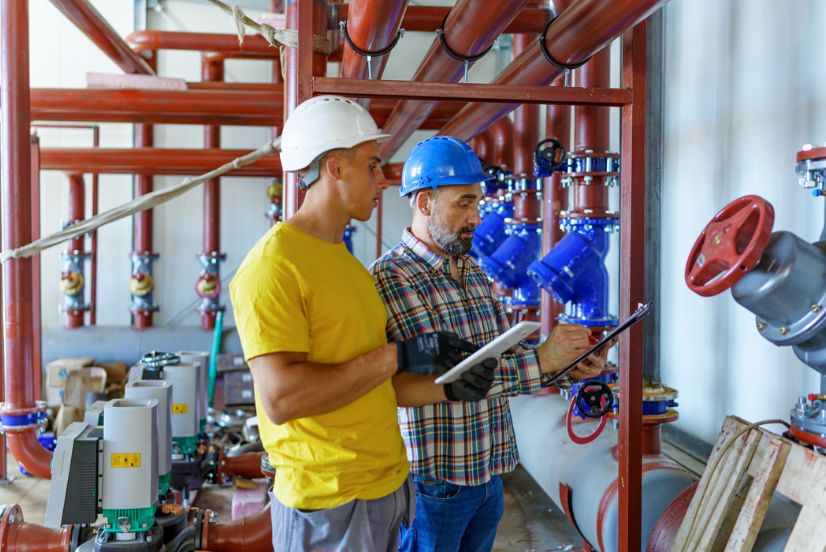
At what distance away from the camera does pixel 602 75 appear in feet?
10.7

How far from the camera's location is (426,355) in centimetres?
150

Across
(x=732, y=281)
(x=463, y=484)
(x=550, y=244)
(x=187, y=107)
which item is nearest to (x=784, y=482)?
(x=732, y=281)

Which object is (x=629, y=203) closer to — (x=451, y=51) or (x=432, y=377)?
(x=451, y=51)

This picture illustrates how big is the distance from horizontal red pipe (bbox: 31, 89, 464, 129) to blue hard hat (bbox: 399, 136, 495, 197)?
9.86ft

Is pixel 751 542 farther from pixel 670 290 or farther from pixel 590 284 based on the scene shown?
pixel 670 290

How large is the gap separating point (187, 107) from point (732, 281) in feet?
12.6

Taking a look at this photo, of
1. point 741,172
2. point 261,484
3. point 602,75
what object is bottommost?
point 261,484

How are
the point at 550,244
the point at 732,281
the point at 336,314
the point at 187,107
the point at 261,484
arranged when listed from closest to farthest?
the point at 336,314 < the point at 732,281 < the point at 550,244 < the point at 261,484 < the point at 187,107

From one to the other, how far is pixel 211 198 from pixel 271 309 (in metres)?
6.86

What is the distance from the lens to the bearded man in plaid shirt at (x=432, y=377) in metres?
1.84

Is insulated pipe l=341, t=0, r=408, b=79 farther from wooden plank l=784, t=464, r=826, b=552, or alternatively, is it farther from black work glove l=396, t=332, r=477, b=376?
wooden plank l=784, t=464, r=826, b=552

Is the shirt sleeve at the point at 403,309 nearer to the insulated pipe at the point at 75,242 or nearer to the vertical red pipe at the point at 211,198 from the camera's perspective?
the vertical red pipe at the point at 211,198

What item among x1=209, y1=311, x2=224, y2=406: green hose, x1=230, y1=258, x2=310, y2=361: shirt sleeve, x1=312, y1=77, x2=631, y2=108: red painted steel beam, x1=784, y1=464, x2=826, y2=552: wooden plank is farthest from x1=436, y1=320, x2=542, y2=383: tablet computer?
x1=209, y1=311, x2=224, y2=406: green hose

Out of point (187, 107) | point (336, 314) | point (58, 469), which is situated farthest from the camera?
point (187, 107)
